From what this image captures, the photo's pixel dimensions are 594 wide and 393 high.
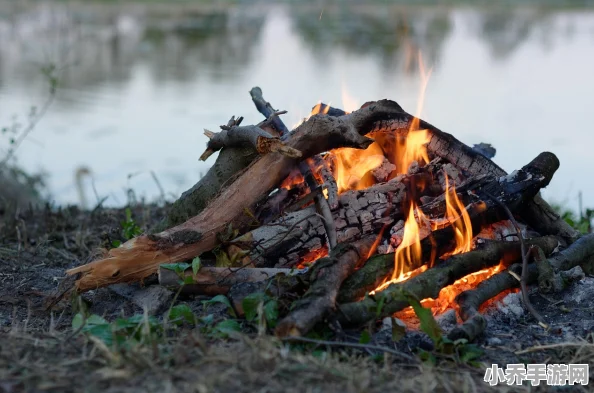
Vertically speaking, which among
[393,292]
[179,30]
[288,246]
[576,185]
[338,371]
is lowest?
[338,371]

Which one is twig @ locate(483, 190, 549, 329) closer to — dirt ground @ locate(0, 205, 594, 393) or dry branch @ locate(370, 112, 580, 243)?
dirt ground @ locate(0, 205, 594, 393)

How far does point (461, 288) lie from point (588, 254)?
744 mm

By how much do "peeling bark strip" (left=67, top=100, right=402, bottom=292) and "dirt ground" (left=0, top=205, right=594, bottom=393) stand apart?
0.58 ft

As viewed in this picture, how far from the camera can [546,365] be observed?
286 centimetres

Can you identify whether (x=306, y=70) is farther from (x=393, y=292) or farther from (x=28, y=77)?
(x=393, y=292)

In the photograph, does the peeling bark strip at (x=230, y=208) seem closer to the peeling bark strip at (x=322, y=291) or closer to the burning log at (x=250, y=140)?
the burning log at (x=250, y=140)

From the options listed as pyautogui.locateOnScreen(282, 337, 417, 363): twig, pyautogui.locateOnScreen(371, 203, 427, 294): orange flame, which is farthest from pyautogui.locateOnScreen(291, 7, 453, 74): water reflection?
pyautogui.locateOnScreen(282, 337, 417, 363): twig

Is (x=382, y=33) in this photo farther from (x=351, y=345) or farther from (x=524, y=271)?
(x=351, y=345)

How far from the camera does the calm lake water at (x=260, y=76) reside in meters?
8.91

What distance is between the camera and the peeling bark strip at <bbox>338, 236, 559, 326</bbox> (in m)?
2.92

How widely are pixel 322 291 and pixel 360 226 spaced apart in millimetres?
665

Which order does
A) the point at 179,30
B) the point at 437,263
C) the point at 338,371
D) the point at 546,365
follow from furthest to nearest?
the point at 179,30, the point at 437,263, the point at 546,365, the point at 338,371

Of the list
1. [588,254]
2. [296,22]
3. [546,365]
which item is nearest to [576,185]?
[588,254]

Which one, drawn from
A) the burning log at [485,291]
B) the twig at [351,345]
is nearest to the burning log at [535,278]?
the burning log at [485,291]
